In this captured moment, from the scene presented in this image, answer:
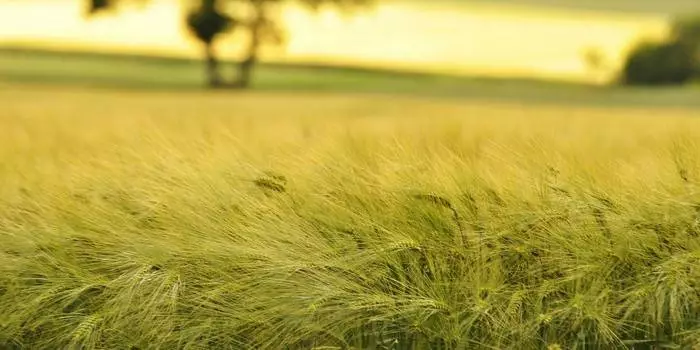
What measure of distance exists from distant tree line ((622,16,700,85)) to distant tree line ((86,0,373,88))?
387 centimetres

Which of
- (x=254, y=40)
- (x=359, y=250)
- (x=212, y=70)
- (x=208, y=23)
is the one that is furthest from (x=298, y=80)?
(x=359, y=250)

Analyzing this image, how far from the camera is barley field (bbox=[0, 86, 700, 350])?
2148mm

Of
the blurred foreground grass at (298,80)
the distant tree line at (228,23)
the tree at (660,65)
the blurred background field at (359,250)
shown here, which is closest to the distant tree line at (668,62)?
the tree at (660,65)

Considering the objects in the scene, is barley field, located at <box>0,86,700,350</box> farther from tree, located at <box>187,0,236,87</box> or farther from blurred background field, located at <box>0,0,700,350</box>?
tree, located at <box>187,0,236,87</box>

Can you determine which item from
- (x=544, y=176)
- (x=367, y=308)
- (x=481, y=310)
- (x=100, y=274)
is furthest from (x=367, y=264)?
(x=100, y=274)

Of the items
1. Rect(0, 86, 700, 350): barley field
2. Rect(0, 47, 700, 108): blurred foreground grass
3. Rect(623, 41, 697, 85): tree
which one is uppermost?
Rect(0, 86, 700, 350): barley field

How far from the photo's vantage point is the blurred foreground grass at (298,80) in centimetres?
1344

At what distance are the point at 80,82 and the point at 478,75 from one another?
597 centimetres

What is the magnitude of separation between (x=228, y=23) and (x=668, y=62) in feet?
18.9

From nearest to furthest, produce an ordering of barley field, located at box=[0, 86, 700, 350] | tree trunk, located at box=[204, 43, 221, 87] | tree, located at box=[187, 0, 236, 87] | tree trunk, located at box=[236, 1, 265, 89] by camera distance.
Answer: barley field, located at box=[0, 86, 700, 350] < tree, located at box=[187, 0, 236, 87] < tree trunk, located at box=[236, 1, 265, 89] < tree trunk, located at box=[204, 43, 221, 87]

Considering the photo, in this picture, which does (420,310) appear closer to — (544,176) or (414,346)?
(414,346)

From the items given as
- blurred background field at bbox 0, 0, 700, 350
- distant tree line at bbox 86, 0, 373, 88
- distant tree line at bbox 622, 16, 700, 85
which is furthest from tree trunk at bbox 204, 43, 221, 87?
blurred background field at bbox 0, 0, 700, 350

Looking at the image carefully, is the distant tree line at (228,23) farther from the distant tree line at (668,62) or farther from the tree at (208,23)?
the distant tree line at (668,62)

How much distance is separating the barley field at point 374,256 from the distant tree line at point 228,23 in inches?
413
